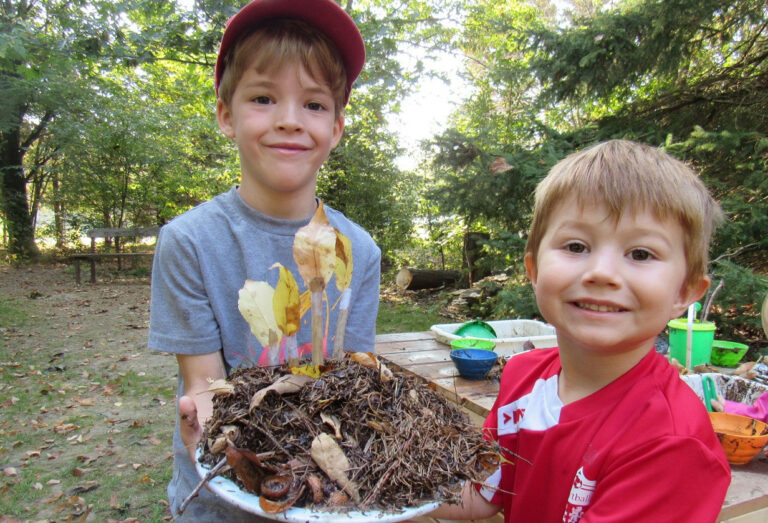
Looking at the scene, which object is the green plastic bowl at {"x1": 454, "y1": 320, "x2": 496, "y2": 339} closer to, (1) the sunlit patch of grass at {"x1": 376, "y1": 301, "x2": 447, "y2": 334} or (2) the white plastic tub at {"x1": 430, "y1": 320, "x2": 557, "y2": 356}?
(2) the white plastic tub at {"x1": 430, "y1": 320, "x2": 557, "y2": 356}

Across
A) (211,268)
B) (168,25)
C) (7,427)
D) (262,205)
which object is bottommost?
(7,427)

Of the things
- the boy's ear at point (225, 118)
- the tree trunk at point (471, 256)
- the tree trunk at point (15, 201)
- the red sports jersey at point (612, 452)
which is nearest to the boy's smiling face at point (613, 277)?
the red sports jersey at point (612, 452)

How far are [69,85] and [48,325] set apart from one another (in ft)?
24.3

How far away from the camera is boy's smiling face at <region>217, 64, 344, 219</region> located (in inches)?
52.2

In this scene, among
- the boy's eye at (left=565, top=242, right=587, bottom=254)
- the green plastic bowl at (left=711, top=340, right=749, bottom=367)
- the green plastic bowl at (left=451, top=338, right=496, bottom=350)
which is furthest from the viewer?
the green plastic bowl at (left=451, top=338, right=496, bottom=350)

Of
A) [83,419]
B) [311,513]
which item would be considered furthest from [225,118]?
[83,419]

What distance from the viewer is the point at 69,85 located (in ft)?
38.3

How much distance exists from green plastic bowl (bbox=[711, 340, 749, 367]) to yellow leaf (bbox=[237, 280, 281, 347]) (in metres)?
2.48

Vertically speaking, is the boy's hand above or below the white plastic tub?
above

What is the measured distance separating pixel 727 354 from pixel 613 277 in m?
2.03

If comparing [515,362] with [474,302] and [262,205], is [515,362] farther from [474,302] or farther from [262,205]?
[474,302]

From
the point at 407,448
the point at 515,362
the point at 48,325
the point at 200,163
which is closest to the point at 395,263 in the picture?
the point at 48,325

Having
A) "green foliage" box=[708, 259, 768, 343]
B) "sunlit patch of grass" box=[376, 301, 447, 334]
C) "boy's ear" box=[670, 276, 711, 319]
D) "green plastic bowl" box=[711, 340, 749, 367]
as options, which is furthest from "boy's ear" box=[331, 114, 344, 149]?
"sunlit patch of grass" box=[376, 301, 447, 334]

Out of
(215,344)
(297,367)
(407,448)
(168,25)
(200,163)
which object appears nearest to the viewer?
(407,448)
